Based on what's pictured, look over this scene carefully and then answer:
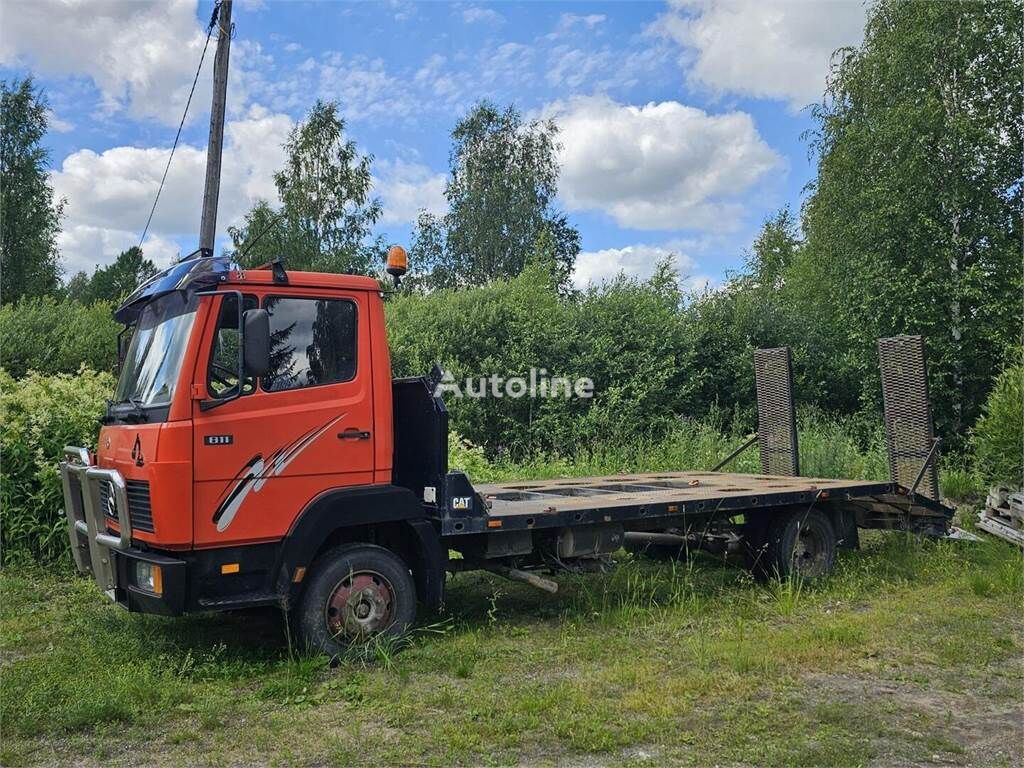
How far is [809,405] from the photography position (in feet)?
62.1

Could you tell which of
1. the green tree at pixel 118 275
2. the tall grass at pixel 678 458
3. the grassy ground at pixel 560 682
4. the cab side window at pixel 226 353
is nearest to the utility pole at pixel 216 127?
the tall grass at pixel 678 458

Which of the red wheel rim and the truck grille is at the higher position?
the truck grille

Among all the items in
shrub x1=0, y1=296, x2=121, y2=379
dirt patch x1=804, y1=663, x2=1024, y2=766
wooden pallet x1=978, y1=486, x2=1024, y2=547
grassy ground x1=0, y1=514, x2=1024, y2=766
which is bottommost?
dirt patch x1=804, y1=663, x2=1024, y2=766

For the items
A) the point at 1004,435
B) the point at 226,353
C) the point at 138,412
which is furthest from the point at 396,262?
the point at 1004,435

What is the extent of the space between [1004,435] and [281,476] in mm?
9528

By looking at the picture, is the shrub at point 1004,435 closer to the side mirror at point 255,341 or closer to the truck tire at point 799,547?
the truck tire at point 799,547

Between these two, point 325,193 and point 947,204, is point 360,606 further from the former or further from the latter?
point 325,193

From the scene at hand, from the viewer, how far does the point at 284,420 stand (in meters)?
5.37

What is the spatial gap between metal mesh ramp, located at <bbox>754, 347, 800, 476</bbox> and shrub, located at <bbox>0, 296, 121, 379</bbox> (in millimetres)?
11782

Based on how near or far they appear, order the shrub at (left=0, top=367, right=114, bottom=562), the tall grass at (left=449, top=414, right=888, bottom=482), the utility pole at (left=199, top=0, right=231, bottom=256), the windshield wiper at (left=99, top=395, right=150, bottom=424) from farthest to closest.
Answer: the tall grass at (left=449, top=414, right=888, bottom=482) → the utility pole at (left=199, top=0, right=231, bottom=256) → the shrub at (left=0, top=367, right=114, bottom=562) → the windshield wiper at (left=99, top=395, right=150, bottom=424)

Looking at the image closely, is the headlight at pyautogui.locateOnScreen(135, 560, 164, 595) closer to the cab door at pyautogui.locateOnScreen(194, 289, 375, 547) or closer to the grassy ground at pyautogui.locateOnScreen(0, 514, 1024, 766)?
the cab door at pyautogui.locateOnScreen(194, 289, 375, 547)

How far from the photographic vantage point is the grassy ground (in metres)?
4.34

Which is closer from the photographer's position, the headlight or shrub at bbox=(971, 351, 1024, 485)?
the headlight

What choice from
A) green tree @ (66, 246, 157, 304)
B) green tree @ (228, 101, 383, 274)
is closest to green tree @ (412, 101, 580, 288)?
green tree @ (228, 101, 383, 274)
